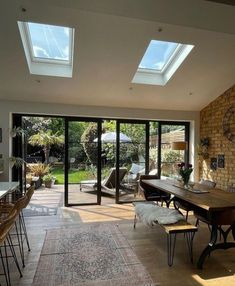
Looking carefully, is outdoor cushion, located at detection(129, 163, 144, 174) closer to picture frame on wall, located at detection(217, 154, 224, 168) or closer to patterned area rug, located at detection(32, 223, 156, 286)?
picture frame on wall, located at detection(217, 154, 224, 168)

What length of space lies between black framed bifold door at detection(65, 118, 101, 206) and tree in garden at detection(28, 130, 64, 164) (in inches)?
126

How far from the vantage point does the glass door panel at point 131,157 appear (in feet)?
18.9

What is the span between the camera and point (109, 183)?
575 centimetres

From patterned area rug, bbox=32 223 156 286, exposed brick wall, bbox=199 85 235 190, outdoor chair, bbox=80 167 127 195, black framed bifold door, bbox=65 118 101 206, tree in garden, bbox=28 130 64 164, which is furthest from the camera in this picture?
tree in garden, bbox=28 130 64 164

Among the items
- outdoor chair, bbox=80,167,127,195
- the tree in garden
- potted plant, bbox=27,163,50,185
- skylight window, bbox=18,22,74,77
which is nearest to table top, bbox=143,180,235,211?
outdoor chair, bbox=80,167,127,195

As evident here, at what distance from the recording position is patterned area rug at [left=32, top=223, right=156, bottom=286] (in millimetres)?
2453

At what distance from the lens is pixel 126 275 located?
2547 millimetres

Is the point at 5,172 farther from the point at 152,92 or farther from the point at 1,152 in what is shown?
the point at 152,92

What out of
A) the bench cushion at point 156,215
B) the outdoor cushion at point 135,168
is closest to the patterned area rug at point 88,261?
the bench cushion at point 156,215

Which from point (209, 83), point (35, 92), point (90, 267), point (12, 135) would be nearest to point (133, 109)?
point (209, 83)

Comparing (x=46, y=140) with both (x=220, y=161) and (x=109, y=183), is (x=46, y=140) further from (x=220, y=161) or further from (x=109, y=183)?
(x=220, y=161)

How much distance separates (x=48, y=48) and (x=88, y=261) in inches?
136

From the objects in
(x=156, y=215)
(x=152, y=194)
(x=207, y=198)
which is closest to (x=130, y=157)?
(x=152, y=194)

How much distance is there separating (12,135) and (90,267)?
3318mm
